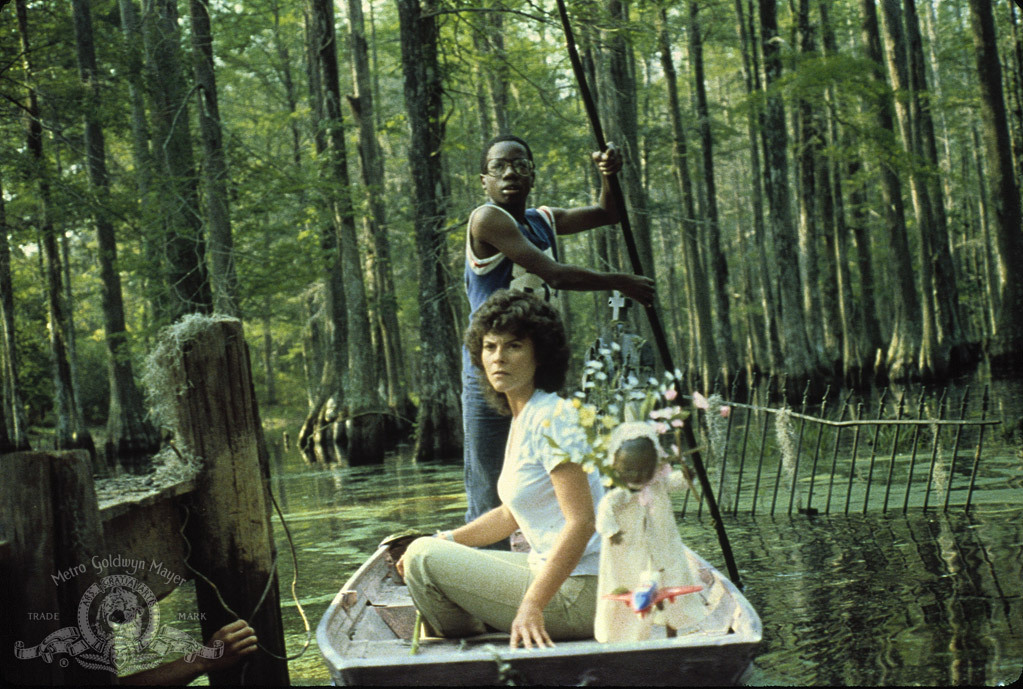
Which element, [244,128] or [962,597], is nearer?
[962,597]

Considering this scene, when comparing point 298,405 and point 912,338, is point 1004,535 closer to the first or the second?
point 912,338

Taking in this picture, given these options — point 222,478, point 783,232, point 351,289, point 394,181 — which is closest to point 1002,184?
point 783,232

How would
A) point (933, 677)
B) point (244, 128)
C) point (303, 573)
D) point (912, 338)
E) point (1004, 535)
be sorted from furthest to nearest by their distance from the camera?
1. point (244, 128)
2. point (912, 338)
3. point (303, 573)
4. point (1004, 535)
5. point (933, 677)

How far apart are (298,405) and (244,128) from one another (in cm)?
1301

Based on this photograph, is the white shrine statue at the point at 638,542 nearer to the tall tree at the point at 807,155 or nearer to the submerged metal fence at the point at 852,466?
the submerged metal fence at the point at 852,466

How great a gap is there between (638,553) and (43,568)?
1716 millimetres

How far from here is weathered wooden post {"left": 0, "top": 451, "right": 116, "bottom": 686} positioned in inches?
110

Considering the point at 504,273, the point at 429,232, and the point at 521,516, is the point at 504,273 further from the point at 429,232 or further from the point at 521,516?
the point at 429,232

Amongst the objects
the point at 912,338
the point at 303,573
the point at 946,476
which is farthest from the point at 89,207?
the point at 912,338

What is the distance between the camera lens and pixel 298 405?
38.1 m

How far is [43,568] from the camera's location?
282 centimetres

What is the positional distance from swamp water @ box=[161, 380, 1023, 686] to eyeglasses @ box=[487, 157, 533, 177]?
229cm

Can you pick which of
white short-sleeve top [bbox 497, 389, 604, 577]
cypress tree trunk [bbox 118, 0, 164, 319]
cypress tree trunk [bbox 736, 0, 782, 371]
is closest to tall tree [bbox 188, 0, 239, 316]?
cypress tree trunk [bbox 118, 0, 164, 319]

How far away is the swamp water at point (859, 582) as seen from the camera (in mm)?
4020
